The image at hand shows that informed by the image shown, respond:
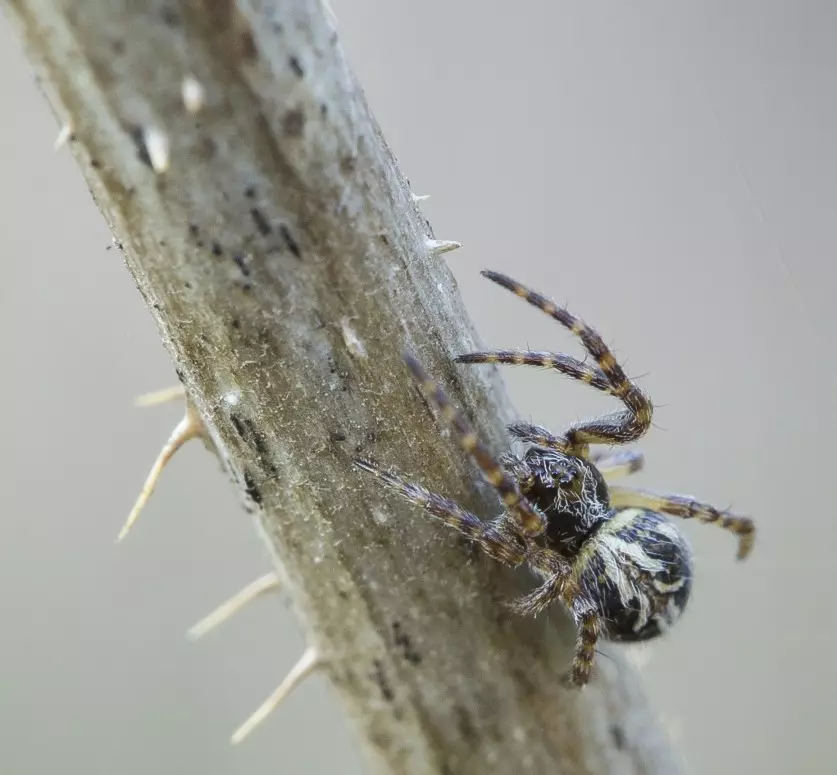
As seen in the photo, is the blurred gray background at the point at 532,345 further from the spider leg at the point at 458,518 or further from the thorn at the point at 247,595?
the spider leg at the point at 458,518

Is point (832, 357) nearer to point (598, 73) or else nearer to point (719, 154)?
point (719, 154)

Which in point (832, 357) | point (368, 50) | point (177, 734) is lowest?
point (177, 734)

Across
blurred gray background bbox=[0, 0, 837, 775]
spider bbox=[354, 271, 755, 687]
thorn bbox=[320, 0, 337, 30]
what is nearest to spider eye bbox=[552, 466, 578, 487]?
spider bbox=[354, 271, 755, 687]

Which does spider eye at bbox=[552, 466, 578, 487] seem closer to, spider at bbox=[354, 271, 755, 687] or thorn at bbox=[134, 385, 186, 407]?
A: spider at bbox=[354, 271, 755, 687]

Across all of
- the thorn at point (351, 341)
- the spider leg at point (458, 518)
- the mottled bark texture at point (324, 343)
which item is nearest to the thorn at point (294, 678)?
the mottled bark texture at point (324, 343)

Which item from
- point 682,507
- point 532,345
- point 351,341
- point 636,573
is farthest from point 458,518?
point 532,345

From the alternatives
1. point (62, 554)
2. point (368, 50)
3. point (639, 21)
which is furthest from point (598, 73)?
point (62, 554)
